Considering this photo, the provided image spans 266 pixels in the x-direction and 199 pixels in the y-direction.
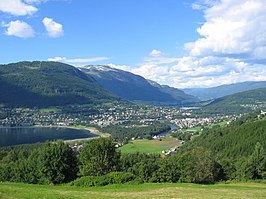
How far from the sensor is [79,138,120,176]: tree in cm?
5281

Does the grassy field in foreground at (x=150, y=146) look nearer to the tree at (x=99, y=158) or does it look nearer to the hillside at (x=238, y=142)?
the hillside at (x=238, y=142)

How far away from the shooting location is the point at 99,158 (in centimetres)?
5341

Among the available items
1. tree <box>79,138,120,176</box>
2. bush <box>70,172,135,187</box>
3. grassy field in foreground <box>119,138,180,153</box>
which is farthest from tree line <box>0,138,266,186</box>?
grassy field in foreground <box>119,138,180,153</box>

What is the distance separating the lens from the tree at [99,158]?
52.8 metres

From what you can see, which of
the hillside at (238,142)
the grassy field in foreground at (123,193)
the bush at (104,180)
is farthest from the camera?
the hillside at (238,142)

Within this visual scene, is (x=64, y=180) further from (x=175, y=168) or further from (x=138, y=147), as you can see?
(x=138, y=147)

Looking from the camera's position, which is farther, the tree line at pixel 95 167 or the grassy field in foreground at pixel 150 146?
the grassy field in foreground at pixel 150 146

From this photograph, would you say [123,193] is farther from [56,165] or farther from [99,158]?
[56,165]

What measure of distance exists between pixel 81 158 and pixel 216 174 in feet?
74.8

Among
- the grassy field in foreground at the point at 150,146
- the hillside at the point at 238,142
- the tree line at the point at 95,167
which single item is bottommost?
the grassy field in foreground at the point at 150,146

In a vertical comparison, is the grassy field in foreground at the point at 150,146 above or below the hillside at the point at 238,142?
below

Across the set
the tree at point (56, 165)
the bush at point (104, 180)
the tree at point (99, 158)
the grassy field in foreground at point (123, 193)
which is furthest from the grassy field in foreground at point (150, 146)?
the grassy field in foreground at point (123, 193)

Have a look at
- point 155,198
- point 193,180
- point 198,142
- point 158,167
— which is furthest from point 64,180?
point 198,142

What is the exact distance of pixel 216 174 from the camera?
58219mm
